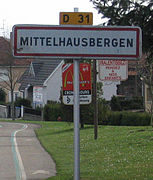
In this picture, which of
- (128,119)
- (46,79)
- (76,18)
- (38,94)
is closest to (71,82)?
(76,18)

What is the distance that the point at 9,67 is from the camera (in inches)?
1860

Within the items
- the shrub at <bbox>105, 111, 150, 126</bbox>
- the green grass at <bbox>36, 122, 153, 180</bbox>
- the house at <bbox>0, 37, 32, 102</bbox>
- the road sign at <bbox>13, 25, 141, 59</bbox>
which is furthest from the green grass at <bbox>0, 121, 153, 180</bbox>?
the house at <bbox>0, 37, 32, 102</bbox>

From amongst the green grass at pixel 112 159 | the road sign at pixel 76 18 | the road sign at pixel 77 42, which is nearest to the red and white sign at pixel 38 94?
the green grass at pixel 112 159

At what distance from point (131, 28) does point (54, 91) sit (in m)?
48.0

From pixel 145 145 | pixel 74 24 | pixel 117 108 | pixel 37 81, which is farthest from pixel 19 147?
pixel 37 81

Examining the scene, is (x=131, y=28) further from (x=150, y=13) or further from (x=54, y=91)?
(x=54, y=91)

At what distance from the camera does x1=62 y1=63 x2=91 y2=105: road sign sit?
12164 mm

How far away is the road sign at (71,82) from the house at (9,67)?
77.1 feet

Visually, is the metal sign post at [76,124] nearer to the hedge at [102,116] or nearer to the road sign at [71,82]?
the road sign at [71,82]

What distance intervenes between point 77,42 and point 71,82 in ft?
22.0

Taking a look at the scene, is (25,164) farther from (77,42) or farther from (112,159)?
(77,42)

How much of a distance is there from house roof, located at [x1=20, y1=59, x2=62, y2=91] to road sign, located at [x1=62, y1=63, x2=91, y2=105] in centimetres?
3870

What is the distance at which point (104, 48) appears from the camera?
596 cm

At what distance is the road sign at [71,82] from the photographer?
479 inches
